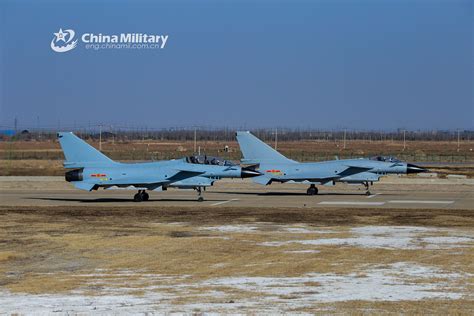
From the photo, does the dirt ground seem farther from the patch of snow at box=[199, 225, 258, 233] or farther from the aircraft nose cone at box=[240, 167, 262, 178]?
the aircraft nose cone at box=[240, 167, 262, 178]

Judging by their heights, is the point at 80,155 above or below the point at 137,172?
above

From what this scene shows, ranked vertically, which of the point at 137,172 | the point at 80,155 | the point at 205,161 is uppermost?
the point at 80,155

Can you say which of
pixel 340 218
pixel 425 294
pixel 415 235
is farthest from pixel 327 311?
pixel 340 218

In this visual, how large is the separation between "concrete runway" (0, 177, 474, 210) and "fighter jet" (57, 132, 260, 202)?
0.90 meters

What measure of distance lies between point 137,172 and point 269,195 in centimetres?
854

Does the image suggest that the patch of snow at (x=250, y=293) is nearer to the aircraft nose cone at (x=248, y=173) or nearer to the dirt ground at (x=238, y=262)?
the dirt ground at (x=238, y=262)

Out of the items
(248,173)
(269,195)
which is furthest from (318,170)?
(248,173)

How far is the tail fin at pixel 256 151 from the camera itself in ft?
159

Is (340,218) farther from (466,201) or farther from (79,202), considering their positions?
(79,202)

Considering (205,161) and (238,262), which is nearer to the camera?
(238,262)

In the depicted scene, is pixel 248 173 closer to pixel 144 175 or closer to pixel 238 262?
pixel 144 175

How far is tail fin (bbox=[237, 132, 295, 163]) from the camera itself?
48.3 meters

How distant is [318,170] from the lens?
47.7 m

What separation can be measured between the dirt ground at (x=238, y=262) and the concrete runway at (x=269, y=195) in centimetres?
543
